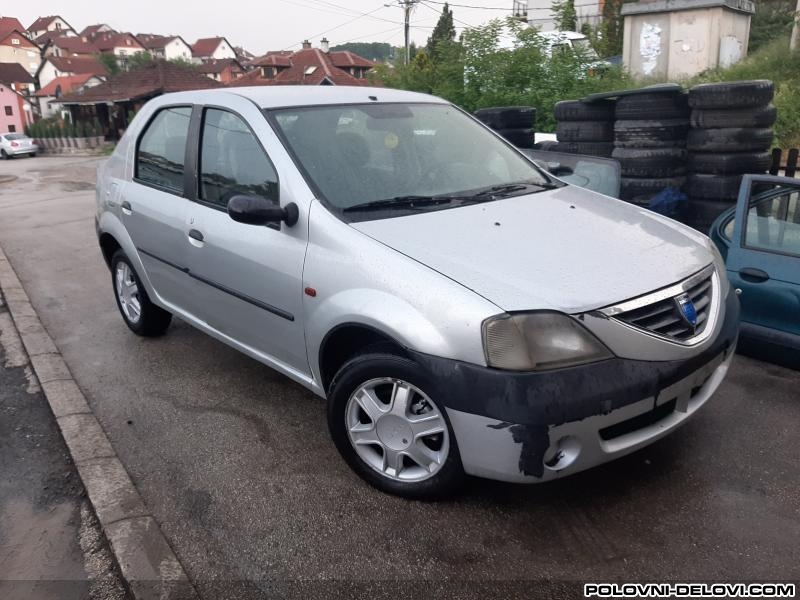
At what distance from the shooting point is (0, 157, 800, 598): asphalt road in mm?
2607

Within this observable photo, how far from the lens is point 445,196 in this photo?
11.5ft

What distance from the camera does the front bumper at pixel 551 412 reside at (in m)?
2.52

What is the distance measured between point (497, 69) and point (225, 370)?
10.4 meters

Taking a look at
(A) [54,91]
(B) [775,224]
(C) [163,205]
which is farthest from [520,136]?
(A) [54,91]

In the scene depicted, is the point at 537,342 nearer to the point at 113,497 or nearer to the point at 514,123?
the point at 113,497

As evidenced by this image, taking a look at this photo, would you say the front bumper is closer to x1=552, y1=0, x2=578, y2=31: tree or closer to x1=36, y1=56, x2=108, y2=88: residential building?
x1=552, y1=0, x2=578, y2=31: tree

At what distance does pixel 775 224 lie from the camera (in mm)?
4242

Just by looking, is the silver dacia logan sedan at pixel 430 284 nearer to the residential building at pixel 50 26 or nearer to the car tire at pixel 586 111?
the car tire at pixel 586 111

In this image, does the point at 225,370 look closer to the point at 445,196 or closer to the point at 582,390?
the point at 445,196

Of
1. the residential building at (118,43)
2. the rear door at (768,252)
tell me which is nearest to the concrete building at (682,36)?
the rear door at (768,252)

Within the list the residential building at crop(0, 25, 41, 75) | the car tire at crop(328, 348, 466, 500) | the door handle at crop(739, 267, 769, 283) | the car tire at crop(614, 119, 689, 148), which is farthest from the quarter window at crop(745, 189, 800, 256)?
the residential building at crop(0, 25, 41, 75)

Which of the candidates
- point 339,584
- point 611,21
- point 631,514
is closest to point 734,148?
point 631,514

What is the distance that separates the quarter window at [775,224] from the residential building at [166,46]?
117505 mm

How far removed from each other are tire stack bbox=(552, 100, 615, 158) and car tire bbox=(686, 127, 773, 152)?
0.88m
